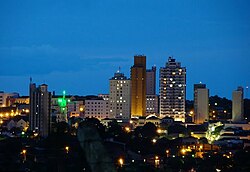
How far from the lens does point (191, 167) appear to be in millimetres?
20078

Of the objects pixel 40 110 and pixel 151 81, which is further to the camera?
pixel 151 81

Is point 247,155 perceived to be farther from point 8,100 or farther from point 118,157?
point 8,100

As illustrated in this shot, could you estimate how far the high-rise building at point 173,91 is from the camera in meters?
52.8

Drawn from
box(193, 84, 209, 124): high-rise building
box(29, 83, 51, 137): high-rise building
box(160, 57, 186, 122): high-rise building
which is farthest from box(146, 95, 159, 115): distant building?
box(29, 83, 51, 137): high-rise building

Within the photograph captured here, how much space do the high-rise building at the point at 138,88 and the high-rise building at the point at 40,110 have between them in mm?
10427

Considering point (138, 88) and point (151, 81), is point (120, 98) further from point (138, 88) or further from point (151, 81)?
point (151, 81)

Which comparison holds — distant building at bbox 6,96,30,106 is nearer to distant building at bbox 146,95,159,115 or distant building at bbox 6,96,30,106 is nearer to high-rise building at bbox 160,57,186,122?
distant building at bbox 146,95,159,115

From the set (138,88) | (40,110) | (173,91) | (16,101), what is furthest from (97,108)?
(40,110)

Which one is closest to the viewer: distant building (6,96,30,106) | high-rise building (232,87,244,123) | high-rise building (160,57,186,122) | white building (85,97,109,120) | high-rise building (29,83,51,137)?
high-rise building (29,83,51,137)

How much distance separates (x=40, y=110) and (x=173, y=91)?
15765 mm

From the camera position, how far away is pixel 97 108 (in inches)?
2053

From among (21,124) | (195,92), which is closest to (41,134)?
(21,124)

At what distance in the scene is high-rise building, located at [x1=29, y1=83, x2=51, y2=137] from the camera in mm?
38906

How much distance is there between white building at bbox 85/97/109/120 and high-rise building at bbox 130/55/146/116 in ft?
7.18
